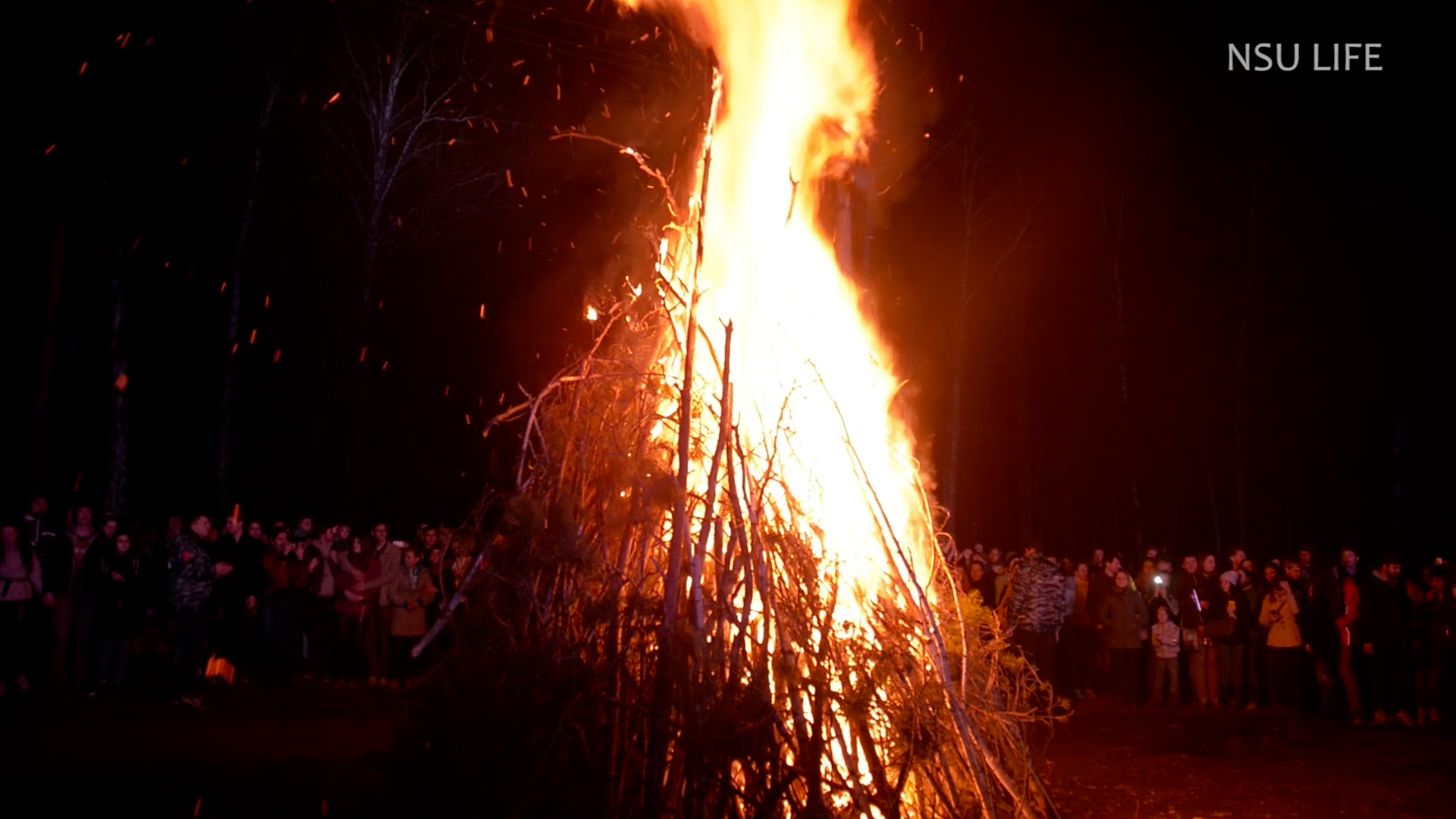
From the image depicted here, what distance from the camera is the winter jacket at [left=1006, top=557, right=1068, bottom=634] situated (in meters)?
12.8

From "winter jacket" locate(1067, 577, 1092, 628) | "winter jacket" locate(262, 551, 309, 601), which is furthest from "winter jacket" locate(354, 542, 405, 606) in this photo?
"winter jacket" locate(1067, 577, 1092, 628)

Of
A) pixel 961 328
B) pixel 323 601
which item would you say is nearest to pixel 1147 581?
pixel 961 328

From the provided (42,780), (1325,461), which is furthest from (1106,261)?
(42,780)

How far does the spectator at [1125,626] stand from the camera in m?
13.3

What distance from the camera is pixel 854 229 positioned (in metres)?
7.45

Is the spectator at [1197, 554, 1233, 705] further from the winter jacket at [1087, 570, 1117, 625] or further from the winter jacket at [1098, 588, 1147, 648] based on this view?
the winter jacket at [1087, 570, 1117, 625]

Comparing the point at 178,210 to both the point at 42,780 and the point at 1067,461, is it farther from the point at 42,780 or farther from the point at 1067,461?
the point at 1067,461

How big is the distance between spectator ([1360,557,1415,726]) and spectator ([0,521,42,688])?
1349cm

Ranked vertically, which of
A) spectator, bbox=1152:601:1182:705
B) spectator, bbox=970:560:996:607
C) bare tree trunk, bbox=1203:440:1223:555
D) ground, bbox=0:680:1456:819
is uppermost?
bare tree trunk, bbox=1203:440:1223:555

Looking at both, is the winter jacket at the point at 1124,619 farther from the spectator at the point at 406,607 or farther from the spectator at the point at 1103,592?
the spectator at the point at 406,607

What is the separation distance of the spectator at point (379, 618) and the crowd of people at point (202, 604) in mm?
14

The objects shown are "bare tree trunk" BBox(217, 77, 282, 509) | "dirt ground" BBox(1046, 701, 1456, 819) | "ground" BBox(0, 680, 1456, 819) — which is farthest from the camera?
"bare tree trunk" BBox(217, 77, 282, 509)

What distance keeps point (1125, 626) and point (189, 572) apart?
10.5 metres

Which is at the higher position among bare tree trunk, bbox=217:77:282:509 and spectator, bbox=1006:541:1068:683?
bare tree trunk, bbox=217:77:282:509
